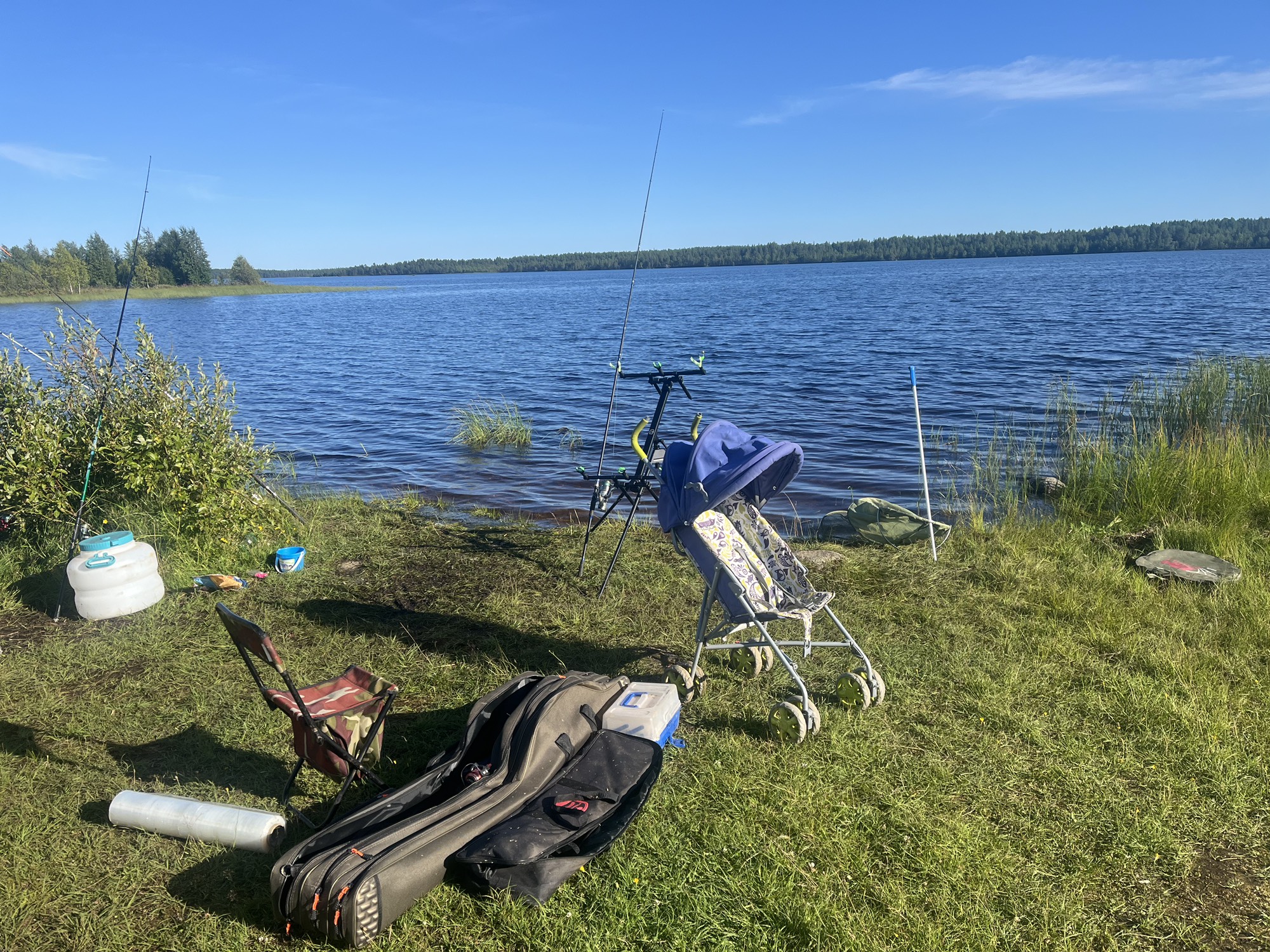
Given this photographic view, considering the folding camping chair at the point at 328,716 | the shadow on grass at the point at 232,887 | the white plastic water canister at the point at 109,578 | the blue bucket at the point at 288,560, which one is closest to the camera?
the shadow on grass at the point at 232,887

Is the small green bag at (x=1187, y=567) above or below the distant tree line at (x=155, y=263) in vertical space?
below

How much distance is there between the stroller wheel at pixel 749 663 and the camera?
203 inches

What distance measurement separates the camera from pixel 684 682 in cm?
486

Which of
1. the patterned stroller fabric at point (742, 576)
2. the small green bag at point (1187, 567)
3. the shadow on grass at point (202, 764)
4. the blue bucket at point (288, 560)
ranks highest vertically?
the small green bag at point (1187, 567)

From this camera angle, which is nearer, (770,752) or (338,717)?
(338,717)

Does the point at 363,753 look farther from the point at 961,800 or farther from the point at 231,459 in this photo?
the point at 231,459

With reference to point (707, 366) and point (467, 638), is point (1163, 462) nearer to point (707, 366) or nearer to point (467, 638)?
point (467, 638)

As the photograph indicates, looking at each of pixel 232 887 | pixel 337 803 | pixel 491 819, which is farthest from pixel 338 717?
pixel 491 819

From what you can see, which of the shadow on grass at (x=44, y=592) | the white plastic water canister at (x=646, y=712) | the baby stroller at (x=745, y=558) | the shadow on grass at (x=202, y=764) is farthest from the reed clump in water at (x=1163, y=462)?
the shadow on grass at (x=44, y=592)

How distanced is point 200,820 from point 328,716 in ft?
2.23

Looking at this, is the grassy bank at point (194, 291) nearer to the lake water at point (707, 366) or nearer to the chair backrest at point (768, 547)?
the lake water at point (707, 366)

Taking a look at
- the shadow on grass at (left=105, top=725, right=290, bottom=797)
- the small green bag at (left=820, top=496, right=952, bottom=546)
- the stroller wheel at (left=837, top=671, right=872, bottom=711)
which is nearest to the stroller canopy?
the stroller wheel at (left=837, top=671, right=872, bottom=711)

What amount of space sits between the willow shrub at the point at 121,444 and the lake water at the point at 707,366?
1.31 meters

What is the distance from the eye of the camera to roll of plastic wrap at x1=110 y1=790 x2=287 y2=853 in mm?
3557
